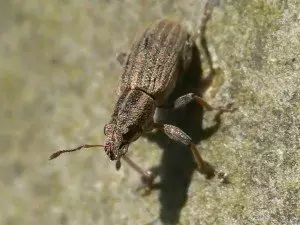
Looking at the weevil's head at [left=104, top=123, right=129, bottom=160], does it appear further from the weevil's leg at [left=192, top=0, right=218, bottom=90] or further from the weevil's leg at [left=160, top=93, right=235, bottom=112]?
the weevil's leg at [left=192, top=0, right=218, bottom=90]

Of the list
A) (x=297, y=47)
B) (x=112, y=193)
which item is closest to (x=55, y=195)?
(x=112, y=193)

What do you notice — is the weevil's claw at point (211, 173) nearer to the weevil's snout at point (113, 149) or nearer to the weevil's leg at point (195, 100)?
the weevil's leg at point (195, 100)

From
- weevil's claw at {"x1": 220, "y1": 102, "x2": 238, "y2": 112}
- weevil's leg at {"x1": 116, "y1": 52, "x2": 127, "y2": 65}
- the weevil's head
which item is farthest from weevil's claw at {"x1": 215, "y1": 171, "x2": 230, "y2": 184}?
weevil's leg at {"x1": 116, "y1": 52, "x2": 127, "y2": 65}

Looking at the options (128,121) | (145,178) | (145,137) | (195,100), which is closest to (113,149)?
(128,121)

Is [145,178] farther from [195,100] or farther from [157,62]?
[157,62]

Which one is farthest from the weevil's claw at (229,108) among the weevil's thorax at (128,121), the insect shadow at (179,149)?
the weevil's thorax at (128,121)

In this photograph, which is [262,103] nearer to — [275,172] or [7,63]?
[275,172]

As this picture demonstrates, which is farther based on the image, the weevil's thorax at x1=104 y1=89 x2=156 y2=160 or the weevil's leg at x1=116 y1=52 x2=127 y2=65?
the weevil's leg at x1=116 y1=52 x2=127 y2=65
